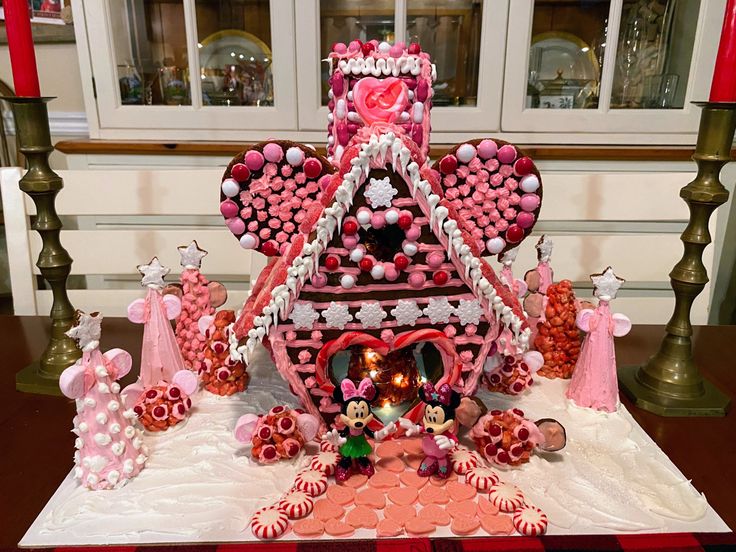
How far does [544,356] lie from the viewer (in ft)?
3.05

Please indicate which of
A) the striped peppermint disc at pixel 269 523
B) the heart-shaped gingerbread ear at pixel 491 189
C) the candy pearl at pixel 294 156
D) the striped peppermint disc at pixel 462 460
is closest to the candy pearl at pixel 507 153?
the heart-shaped gingerbread ear at pixel 491 189

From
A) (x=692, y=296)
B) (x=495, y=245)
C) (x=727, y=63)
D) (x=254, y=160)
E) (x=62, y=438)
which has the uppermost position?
(x=727, y=63)

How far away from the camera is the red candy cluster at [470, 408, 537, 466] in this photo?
687 mm

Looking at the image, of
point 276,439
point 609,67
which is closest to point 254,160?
point 276,439

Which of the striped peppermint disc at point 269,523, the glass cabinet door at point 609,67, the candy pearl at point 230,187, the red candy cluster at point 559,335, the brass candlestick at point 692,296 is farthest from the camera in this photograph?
the glass cabinet door at point 609,67

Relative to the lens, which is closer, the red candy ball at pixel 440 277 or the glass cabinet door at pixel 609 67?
the red candy ball at pixel 440 277

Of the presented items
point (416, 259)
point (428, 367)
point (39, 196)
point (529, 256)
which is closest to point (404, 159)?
point (416, 259)

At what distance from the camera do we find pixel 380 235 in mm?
691

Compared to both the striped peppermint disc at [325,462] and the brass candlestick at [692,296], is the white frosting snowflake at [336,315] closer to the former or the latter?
the striped peppermint disc at [325,462]

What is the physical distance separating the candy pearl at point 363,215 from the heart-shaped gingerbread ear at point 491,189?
107mm

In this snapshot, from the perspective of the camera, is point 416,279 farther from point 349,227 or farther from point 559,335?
point 559,335

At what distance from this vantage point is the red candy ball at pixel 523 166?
0.68 meters

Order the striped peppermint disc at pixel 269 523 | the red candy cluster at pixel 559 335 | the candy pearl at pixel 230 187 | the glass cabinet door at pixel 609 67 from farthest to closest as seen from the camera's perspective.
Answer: the glass cabinet door at pixel 609 67 → the red candy cluster at pixel 559 335 → the candy pearl at pixel 230 187 → the striped peppermint disc at pixel 269 523

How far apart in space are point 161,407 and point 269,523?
0.27 meters
